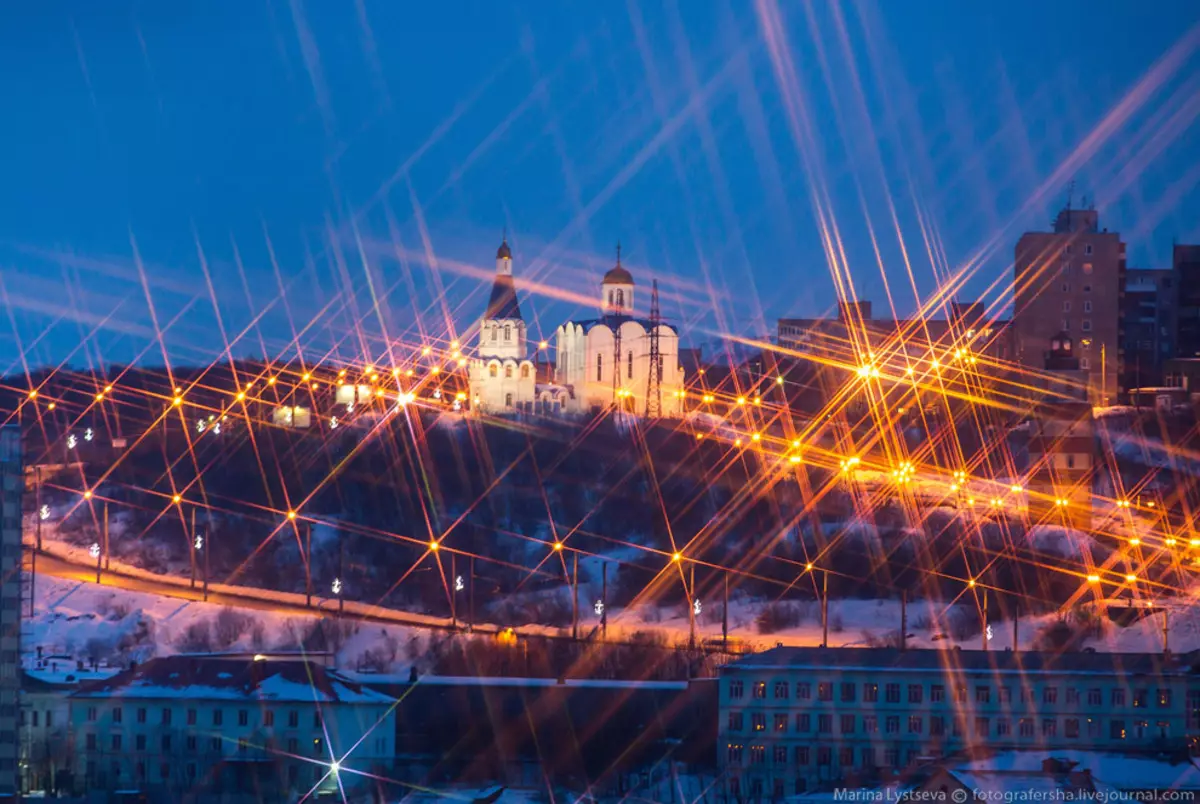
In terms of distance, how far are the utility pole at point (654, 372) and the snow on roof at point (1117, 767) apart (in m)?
24.4

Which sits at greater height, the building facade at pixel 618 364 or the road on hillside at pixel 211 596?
the building facade at pixel 618 364

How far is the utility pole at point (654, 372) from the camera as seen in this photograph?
45688 mm

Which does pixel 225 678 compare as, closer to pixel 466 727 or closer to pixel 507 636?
pixel 466 727

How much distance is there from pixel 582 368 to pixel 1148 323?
13255mm

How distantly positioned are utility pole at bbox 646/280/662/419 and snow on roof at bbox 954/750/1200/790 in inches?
961

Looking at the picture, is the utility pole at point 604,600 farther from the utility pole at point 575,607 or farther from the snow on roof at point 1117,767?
the snow on roof at point 1117,767

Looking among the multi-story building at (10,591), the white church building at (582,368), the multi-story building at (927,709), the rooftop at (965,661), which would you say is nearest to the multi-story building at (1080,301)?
the white church building at (582,368)

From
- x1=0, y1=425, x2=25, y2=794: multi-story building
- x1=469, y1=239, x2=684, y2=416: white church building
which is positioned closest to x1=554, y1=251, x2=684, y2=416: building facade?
x1=469, y1=239, x2=684, y2=416: white church building

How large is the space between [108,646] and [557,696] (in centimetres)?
803

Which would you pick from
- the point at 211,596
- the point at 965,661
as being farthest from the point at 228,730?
the point at 211,596

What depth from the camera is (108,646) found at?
2989 cm

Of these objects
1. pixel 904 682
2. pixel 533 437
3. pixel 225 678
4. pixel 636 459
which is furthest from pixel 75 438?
pixel 904 682

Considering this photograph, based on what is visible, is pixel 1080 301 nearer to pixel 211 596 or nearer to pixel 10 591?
pixel 211 596

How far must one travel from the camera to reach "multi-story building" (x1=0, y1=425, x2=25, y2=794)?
2208 centimetres
